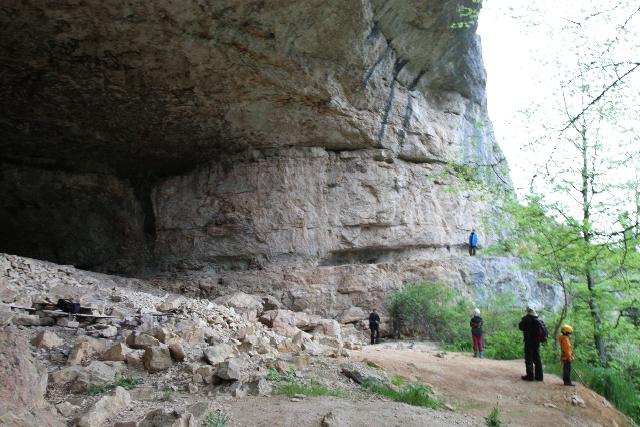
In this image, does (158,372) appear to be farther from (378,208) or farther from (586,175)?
(378,208)

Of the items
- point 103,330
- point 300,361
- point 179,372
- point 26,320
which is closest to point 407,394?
point 300,361

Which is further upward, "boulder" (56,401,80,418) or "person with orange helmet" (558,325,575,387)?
"person with orange helmet" (558,325,575,387)

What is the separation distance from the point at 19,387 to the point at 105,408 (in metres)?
0.86

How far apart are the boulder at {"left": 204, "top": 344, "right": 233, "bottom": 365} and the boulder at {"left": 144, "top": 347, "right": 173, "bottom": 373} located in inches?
16.8

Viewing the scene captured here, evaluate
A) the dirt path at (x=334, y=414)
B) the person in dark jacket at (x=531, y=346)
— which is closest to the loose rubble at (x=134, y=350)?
the dirt path at (x=334, y=414)

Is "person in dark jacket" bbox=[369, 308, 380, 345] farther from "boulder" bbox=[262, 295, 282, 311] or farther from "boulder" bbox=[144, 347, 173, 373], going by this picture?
"boulder" bbox=[144, 347, 173, 373]

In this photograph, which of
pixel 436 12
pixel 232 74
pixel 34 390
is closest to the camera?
pixel 34 390

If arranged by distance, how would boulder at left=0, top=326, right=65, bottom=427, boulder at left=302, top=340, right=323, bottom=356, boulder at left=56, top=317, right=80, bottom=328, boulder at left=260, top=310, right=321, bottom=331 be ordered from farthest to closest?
boulder at left=260, top=310, right=321, bottom=331
boulder at left=302, top=340, right=323, bottom=356
boulder at left=56, top=317, right=80, bottom=328
boulder at left=0, top=326, right=65, bottom=427

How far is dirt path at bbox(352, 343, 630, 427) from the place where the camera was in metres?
6.31

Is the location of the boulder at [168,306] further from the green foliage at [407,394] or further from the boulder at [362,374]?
the green foliage at [407,394]

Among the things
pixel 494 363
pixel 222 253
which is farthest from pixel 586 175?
pixel 222 253

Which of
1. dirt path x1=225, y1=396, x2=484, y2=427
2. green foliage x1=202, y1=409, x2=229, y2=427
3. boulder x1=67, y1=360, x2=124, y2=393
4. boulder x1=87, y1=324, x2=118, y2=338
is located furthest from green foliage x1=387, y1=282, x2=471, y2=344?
green foliage x1=202, y1=409, x2=229, y2=427

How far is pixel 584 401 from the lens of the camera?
7086mm

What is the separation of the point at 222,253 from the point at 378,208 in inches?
201
